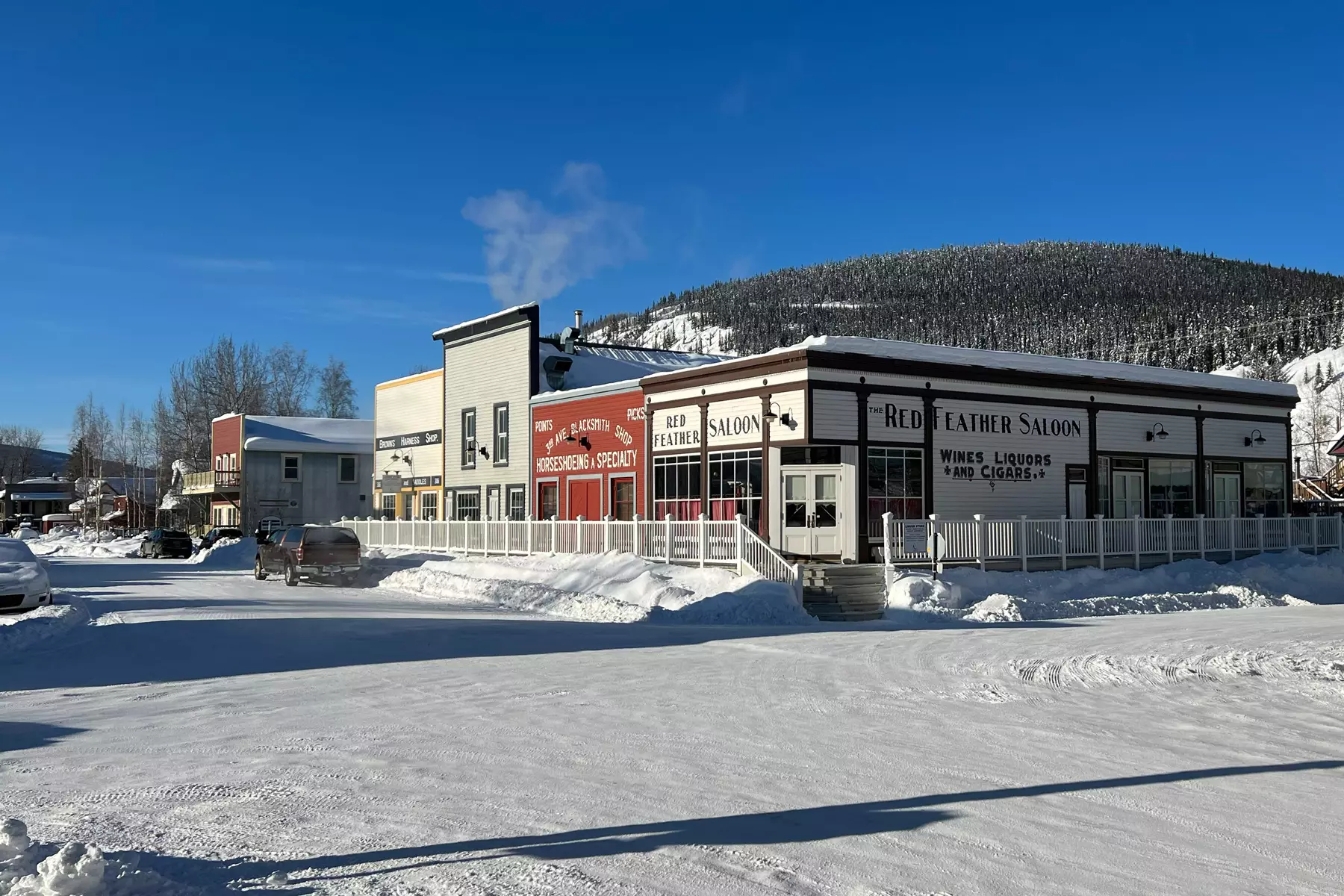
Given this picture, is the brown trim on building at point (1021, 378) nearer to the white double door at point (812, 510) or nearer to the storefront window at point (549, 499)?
the white double door at point (812, 510)

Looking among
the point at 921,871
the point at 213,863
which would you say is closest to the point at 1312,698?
the point at 921,871

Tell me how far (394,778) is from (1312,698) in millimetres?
10193

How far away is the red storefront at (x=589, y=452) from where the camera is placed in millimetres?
32250

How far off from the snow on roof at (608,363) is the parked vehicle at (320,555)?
10867mm

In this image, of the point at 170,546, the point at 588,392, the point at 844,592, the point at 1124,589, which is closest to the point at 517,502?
the point at 588,392

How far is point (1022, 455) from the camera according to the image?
95.8ft

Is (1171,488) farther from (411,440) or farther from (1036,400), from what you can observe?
(411,440)

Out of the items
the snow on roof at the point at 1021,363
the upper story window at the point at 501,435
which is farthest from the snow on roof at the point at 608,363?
the snow on roof at the point at 1021,363

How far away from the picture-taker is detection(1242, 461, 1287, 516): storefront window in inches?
1347

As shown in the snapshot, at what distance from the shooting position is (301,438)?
6300cm

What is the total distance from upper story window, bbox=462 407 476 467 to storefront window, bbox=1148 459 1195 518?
901 inches

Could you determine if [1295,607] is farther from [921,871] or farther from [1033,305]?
[1033,305]

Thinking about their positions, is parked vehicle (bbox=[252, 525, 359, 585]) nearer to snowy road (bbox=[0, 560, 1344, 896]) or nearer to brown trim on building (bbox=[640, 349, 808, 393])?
brown trim on building (bbox=[640, 349, 808, 393])

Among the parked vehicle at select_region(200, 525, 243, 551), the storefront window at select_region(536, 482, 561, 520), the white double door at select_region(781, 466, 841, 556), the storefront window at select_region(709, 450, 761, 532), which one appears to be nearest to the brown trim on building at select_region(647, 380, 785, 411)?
the storefront window at select_region(709, 450, 761, 532)
